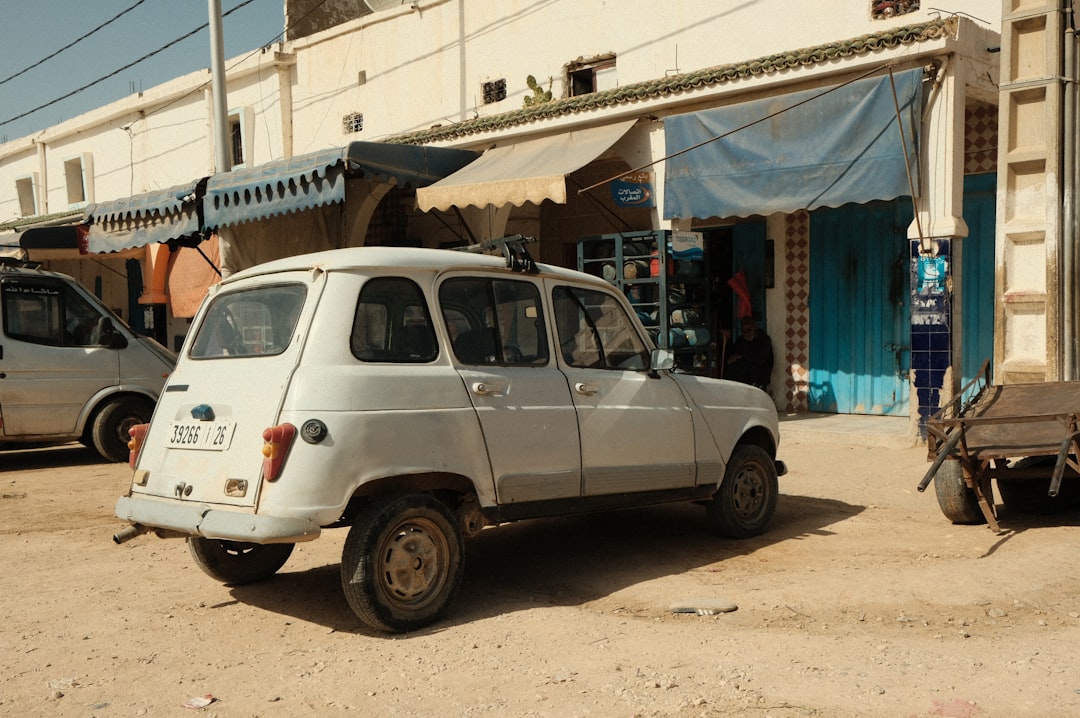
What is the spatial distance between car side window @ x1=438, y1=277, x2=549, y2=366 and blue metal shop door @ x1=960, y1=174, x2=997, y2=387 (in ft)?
23.3

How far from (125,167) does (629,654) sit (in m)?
21.8

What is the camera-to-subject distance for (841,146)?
1018cm

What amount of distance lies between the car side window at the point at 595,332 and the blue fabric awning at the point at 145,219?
27.6 feet

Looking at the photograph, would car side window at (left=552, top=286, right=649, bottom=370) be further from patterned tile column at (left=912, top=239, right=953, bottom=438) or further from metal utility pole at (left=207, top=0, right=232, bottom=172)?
metal utility pole at (left=207, top=0, right=232, bottom=172)

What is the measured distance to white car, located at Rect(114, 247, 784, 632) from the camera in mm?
4645

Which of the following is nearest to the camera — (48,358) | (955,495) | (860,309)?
(955,495)

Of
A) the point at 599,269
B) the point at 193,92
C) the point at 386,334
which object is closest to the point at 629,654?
the point at 386,334

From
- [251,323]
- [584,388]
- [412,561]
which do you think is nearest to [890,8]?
[584,388]

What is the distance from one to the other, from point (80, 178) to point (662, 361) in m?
23.1

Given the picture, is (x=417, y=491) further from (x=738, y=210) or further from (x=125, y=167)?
(x=125, y=167)

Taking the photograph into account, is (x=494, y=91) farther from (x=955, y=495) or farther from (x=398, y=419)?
(x=398, y=419)

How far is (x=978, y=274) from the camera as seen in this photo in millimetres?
11266

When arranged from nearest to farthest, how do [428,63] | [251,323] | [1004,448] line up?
[251,323] < [1004,448] < [428,63]

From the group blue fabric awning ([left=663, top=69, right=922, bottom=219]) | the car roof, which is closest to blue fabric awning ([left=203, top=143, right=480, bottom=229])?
blue fabric awning ([left=663, top=69, right=922, bottom=219])
